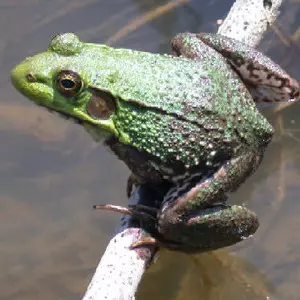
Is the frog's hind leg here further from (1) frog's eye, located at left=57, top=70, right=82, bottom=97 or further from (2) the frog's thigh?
(1) frog's eye, located at left=57, top=70, right=82, bottom=97

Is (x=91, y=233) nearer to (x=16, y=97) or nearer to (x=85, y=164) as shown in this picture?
(x=85, y=164)

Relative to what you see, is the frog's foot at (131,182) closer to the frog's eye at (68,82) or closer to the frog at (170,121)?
the frog at (170,121)

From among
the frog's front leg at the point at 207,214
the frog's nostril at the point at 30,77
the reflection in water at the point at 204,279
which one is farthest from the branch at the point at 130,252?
the reflection in water at the point at 204,279

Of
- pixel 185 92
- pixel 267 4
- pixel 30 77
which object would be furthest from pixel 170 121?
pixel 267 4

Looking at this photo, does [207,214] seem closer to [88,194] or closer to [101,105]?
[101,105]

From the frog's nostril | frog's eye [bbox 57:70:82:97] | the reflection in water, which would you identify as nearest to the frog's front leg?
frog's eye [bbox 57:70:82:97]
